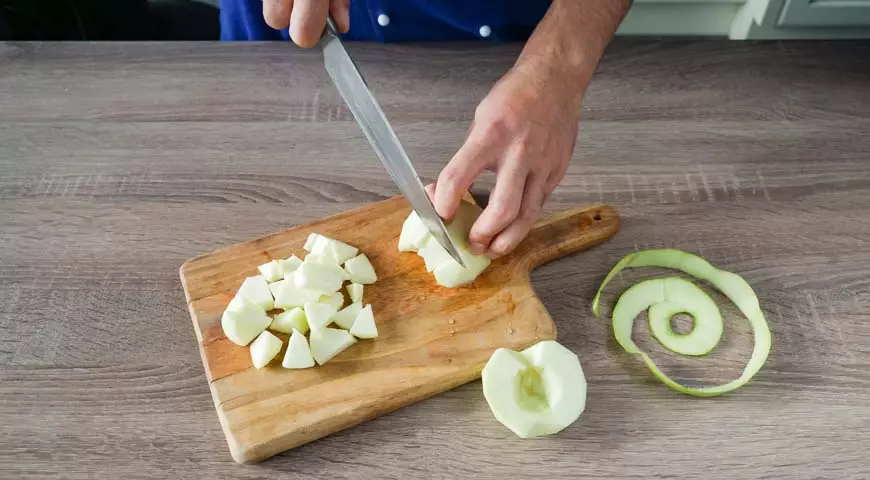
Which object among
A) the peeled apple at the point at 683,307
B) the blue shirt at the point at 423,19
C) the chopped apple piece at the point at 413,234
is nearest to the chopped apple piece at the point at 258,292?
the chopped apple piece at the point at 413,234

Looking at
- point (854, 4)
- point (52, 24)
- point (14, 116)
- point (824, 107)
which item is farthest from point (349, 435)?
point (854, 4)

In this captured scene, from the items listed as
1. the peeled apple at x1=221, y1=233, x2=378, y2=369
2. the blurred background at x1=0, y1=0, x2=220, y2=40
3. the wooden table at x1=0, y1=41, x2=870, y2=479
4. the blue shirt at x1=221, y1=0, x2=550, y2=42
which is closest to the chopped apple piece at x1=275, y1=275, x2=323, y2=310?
the peeled apple at x1=221, y1=233, x2=378, y2=369

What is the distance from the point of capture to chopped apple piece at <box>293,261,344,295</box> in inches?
44.3

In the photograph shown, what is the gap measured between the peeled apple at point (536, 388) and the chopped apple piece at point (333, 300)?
25 centimetres

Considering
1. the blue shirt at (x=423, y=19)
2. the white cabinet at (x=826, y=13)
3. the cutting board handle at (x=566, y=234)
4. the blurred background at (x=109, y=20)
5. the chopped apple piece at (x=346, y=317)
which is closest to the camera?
the chopped apple piece at (x=346, y=317)

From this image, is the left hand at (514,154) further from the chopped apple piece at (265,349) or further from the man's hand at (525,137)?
the chopped apple piece at (265,349)

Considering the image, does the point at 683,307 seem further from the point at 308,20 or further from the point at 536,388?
the point at 308,20

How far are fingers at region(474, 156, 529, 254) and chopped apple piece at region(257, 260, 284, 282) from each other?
308mm

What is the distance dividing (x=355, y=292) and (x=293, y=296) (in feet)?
0.31

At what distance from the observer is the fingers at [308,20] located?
1.06m

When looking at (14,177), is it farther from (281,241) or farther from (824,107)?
(824,107)

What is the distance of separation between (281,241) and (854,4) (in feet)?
5.59

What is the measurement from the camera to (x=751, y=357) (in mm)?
1118

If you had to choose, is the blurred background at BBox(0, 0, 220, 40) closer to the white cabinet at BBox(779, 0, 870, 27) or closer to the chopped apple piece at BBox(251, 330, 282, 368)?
the chopped apple piece at BBox(251, 330, 282, 368)
